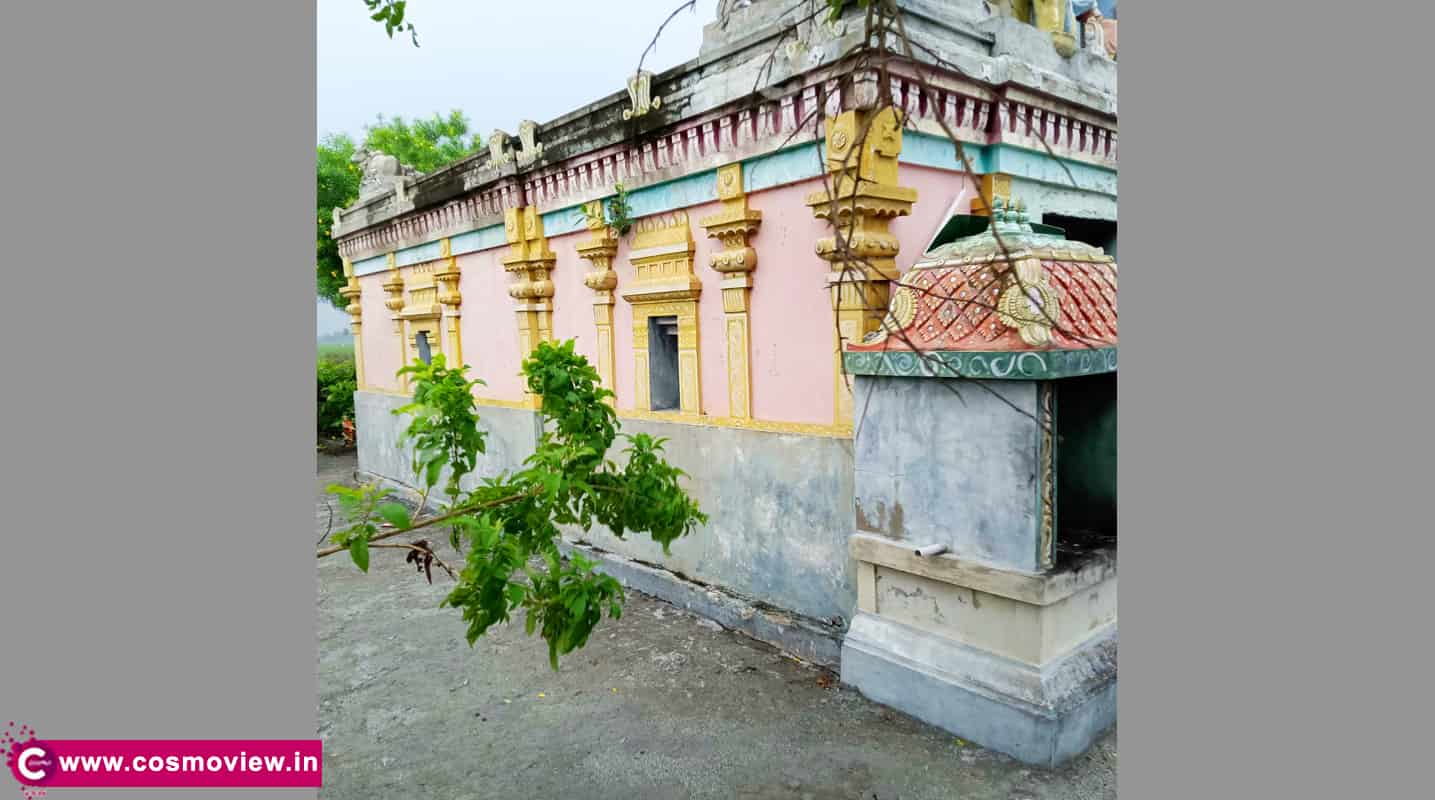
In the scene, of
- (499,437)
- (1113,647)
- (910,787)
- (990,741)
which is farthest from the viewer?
(499,437)

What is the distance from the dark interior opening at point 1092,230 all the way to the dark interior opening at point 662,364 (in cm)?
320

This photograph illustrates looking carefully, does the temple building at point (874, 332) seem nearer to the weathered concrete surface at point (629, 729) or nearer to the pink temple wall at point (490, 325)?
the weathered concrete surface at point (629, 729)

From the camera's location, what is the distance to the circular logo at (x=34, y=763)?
3.85 ft

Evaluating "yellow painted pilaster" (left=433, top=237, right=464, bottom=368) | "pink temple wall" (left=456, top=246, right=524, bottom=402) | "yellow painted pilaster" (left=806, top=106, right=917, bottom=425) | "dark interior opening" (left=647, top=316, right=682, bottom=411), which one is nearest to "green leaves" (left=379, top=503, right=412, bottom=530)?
"yellow painted pilaster" (left=806, top=106, right=917, bottom=425)

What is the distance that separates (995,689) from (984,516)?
90cm

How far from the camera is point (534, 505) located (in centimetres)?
284

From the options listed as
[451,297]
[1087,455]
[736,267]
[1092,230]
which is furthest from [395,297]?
[1087,455]

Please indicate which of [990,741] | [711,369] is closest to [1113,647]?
[990,741]

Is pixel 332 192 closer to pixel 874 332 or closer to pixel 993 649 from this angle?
pixel 874 332

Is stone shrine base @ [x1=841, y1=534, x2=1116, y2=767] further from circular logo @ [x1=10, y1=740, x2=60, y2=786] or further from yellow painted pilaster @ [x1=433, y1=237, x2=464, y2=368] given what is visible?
yellow painted pilaster @ [x1=433, y1=237, x2=464, y2=368]

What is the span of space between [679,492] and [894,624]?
2082mm

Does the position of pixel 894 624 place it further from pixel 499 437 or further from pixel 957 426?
pixel 499 437

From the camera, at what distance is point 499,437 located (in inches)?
340

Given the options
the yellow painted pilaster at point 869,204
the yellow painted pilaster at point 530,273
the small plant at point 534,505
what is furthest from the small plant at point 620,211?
the small plant at point 534,505
